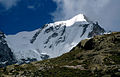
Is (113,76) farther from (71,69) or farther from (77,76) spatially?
(71,69)

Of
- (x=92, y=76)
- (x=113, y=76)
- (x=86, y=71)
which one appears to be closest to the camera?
(x=113, y=76)

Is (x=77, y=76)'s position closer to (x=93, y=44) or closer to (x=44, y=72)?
(x=44, y=72)

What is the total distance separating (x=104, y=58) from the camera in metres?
83.5

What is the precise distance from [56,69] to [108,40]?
32751mm

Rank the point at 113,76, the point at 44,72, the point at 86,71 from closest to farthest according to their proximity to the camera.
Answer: the point at 113,76 < the point at 86,71 < the point at 44,72

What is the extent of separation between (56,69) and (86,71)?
37.0ft

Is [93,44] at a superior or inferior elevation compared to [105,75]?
superior

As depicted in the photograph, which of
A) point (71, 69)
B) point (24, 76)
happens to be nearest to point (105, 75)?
point (71, 69)

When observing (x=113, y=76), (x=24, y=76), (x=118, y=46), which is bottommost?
(x=113, y=76)

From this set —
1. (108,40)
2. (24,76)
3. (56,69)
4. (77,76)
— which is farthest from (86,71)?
(108,40)

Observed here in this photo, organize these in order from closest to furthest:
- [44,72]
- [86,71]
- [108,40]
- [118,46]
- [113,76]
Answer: [113,76]
[86,71]
[44,72]
[118,46]
[108,40]

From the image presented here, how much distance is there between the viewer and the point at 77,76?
6912 centimetres

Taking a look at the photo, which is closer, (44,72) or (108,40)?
(44,72)

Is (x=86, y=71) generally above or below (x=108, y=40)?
below
